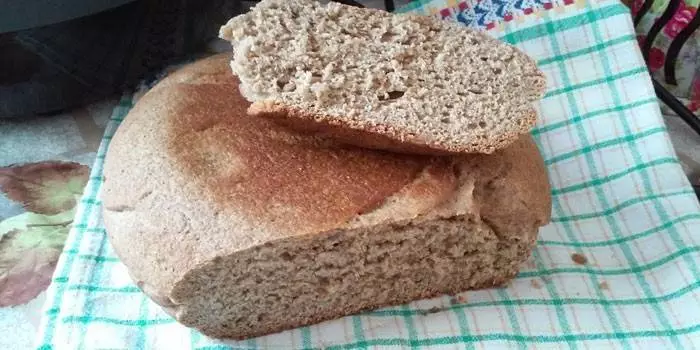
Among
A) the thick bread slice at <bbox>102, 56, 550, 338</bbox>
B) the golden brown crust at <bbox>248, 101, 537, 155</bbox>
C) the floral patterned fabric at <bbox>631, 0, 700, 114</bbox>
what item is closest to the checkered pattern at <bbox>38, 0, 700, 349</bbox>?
the thick bread slice at <bbox>102, 56, 550, 338</bbox>

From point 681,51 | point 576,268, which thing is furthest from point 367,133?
point 681,51

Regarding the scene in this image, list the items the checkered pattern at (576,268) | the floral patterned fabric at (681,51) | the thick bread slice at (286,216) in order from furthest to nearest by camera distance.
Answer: the floral patterned fabric at (681,51) → the checkered pattern at (576,268) → the thick bread slice at (286,216)

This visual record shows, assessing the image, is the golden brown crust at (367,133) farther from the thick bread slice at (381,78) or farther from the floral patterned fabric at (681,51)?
the floral patterned fabric at (681,51)

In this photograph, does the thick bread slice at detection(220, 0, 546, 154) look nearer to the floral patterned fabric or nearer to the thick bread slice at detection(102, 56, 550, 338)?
the thick bread slice at detection(102, 56, 550, 338)

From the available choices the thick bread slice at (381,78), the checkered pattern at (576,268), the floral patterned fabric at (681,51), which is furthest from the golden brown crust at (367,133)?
the floral patterned fabric at (681,51)

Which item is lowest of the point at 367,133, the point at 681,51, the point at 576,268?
the point at 576,268

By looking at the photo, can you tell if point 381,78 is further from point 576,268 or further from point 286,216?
point 576,268
